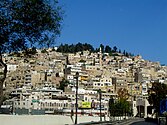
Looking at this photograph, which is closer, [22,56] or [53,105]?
[22,56]

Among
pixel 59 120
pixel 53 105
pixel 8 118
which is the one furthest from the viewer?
pixel 53 105

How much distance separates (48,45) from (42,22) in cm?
162

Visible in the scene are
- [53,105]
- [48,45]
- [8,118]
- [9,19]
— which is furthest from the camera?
[53,105]

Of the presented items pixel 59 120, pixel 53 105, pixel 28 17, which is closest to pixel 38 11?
pixel 28 17

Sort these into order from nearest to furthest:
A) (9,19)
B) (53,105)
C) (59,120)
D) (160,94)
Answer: (9,19)
(59,120)
(160,94)
(53,105)

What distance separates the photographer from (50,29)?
20.1 metres

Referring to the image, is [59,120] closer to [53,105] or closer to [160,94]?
[160,94]

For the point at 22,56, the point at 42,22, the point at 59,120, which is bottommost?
the point at 59,120

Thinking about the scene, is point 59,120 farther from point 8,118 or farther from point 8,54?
point 8,54

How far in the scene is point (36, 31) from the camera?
782 inches

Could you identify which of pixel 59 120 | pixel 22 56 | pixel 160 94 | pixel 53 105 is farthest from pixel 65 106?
pixel 22 56

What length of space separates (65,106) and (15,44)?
168 metres

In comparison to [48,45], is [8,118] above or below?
below

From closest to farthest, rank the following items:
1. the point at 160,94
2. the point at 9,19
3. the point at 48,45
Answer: the point at 9,19 < the point at 48,45 < the point at 160,94
